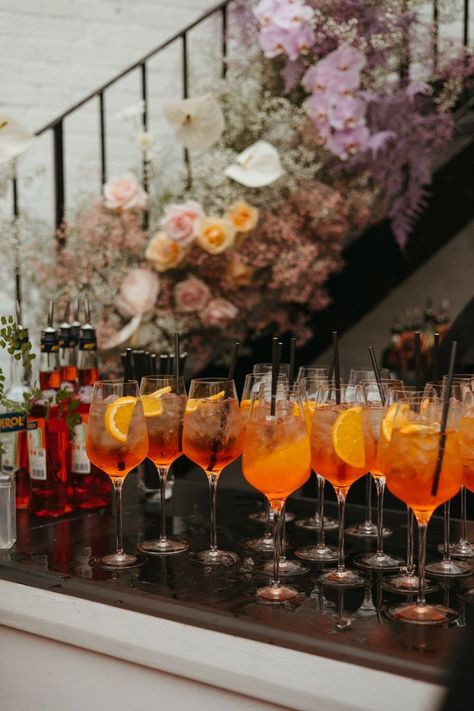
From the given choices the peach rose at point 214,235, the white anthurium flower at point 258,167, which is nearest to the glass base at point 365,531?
the peach rose at point 214,235

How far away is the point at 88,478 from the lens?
192 centimetres

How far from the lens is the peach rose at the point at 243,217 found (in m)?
2.95

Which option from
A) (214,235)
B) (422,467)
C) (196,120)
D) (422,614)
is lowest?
(422,614)

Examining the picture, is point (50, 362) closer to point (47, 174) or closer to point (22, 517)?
point (22, 517)

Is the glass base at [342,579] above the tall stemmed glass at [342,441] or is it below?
below

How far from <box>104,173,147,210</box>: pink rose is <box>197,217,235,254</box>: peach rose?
0.86 ft

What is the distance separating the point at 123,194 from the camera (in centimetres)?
301

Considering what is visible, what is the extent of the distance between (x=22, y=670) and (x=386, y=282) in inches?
94.7

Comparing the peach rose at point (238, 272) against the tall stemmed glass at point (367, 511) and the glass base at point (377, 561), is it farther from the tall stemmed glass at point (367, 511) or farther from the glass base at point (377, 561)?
the glass base at point (377, 561)

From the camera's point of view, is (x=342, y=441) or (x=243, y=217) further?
(x=243, y=217)

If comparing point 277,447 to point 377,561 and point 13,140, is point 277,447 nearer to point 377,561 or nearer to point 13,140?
point 377,561

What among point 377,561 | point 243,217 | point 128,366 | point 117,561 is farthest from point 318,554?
point 243,217

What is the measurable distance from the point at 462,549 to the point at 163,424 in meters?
0.53

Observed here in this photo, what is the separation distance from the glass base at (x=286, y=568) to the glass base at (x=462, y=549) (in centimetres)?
26
